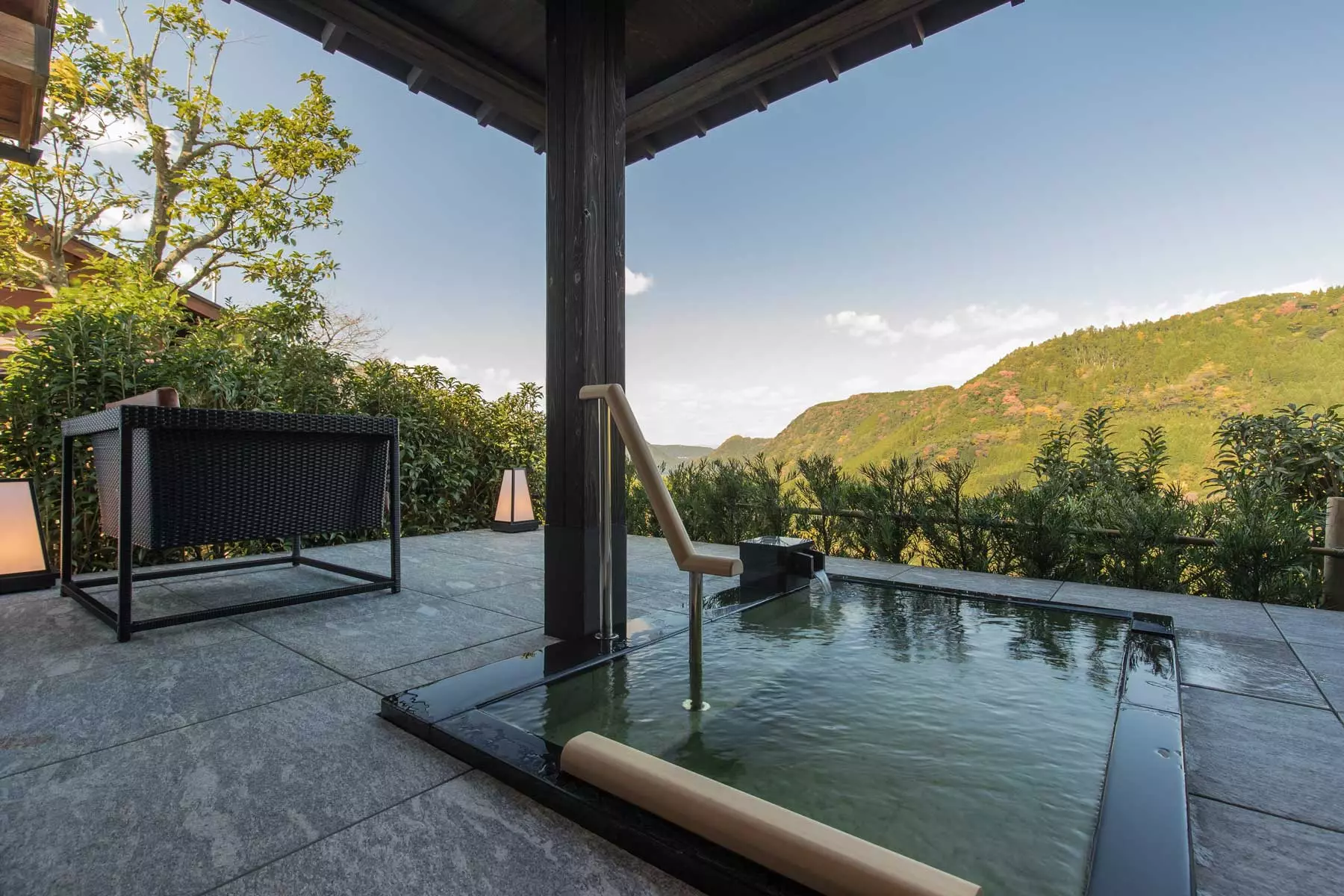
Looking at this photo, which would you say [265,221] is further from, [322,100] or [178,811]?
[178,811]

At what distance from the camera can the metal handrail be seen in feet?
4.87

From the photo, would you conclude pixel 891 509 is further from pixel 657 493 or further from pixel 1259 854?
pixel 1259 854

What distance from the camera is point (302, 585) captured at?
10.2ft

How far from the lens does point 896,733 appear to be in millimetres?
1549

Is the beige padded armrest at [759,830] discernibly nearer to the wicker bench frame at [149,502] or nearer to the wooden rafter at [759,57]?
the wicker bench frame at [149,502]

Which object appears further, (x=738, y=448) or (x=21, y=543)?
(x=738, y=448)

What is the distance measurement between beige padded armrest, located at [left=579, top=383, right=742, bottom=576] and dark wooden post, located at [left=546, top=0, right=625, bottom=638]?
0.31 metres

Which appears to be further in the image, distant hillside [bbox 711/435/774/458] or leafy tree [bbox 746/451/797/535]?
distant hillside [bbox 711/435/774/458]

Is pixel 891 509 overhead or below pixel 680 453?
below

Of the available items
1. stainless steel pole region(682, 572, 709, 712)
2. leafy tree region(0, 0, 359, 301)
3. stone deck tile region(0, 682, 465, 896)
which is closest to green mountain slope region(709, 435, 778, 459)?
stainless steel pole region(682, 572, 709, 712)

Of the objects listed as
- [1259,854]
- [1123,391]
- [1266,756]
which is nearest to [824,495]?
[1266,756]

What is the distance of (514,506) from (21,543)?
307cm

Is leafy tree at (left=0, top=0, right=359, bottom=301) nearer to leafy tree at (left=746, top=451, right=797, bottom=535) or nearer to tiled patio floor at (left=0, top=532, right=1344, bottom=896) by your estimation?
leafy tree at (left=746, top=451, right=797, bottom=535)

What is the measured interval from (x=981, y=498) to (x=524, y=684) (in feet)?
11.8
